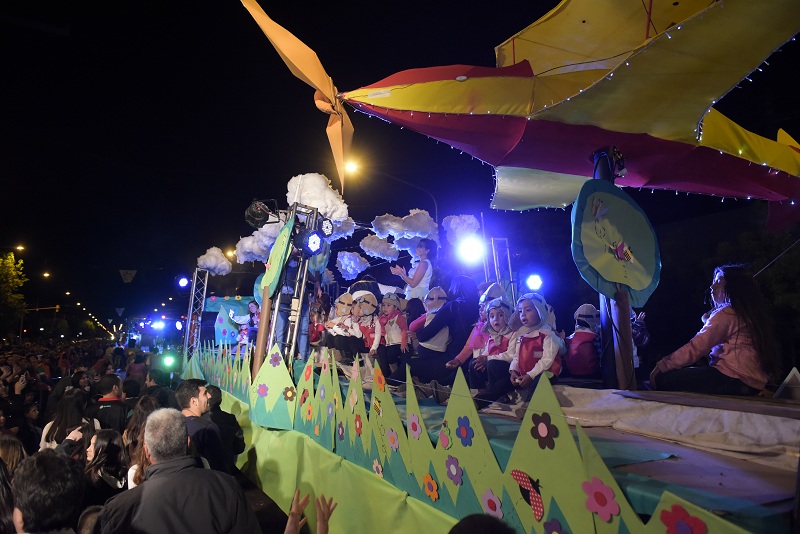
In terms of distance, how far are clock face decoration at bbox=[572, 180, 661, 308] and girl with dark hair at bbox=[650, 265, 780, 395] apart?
57cm

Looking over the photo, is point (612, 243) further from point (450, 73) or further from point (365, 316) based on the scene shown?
point (365, 316)

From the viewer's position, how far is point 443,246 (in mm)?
9750

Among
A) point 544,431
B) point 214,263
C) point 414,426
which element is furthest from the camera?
point 214,263

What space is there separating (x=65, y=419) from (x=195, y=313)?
44.8 ft

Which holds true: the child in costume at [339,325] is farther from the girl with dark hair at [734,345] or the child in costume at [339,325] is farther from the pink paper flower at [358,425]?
the girl with dark hair at [734,345]

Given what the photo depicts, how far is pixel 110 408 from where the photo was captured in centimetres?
552

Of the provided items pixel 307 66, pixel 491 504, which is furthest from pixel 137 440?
pixel 307 66

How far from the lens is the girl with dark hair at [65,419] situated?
4.51 metres

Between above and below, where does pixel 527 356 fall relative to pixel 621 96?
below

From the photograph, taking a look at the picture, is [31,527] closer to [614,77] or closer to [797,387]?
[614,77]

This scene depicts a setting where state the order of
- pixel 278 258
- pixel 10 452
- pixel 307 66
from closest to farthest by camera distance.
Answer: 1. pixel 10 452
2. pixel 307 66
3. pixel 278 258

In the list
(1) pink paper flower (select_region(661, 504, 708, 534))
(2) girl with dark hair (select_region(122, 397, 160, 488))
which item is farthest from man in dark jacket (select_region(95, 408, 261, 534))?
(1) pink paper flower (select_region(661, 504, 708, 534))

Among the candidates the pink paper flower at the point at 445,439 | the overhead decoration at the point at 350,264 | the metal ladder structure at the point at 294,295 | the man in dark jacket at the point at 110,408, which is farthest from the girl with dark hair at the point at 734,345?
the overhead decoration at the point at 350,264

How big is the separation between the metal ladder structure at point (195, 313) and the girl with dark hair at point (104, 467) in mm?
12905
